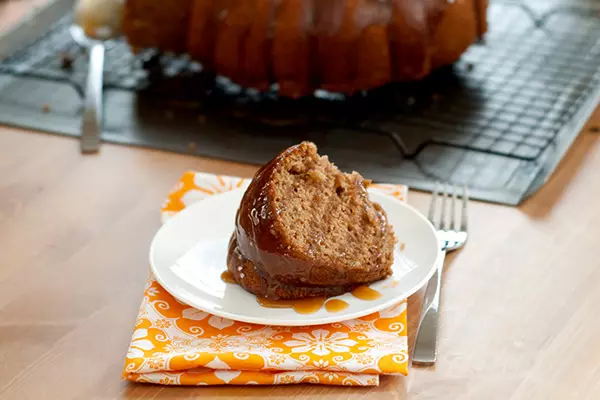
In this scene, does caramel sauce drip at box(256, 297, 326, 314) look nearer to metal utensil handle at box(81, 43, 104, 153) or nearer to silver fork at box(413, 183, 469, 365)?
silver fork at box(413, 183, 469, 365)

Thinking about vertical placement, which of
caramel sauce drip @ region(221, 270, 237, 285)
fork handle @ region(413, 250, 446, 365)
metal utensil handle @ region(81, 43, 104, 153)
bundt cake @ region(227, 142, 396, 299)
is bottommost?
metal utensil handle @ region(81, 43, 104, 153)

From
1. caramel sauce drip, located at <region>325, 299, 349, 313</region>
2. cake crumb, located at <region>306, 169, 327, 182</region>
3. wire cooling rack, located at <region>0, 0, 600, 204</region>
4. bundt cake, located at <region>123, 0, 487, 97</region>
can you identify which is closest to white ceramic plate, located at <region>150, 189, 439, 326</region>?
caramel sauce drip, located at <region>325, 299, 349, 313</region>

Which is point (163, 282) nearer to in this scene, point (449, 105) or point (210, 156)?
point (210, 156)

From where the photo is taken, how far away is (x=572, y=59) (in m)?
1.97

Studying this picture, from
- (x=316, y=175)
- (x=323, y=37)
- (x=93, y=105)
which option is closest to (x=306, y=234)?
(x=316, y=175)

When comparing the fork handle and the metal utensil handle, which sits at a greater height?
the fork handle

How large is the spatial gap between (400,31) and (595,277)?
64 cm

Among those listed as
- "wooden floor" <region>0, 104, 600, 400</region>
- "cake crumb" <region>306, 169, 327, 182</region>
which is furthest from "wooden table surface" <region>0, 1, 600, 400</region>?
"cake crumb" <region>306, 169, 327, 182</region>

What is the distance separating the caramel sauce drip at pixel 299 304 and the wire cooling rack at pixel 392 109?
45 cm

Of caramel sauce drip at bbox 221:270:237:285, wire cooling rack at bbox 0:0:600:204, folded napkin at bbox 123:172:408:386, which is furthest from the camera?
wire cooling rack at bbox 0:0:600:204

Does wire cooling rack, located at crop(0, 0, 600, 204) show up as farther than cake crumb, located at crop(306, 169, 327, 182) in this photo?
Yes

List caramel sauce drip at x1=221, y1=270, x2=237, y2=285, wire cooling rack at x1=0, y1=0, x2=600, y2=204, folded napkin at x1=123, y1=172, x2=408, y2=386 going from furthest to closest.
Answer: wire cooling rack at x1=0, y1=0, x2=600, y2=204
caramel sauce drip at x1=221, y1=270, x2=237, y2=285
folded napkin at x1=123, y1=172, x2=408, y2=386

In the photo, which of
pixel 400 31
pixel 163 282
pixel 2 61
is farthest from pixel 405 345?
pixel 2 61

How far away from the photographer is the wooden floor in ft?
3.59
